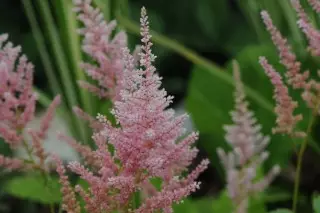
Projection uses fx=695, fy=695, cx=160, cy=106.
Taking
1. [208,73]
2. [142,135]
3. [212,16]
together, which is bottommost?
[142,135]

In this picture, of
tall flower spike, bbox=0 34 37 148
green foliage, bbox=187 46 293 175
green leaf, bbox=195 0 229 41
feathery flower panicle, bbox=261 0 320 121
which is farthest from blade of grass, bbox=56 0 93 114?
green leaf, bbox=195 0 229 41

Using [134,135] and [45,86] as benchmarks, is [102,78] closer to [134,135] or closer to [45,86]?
[134,135]

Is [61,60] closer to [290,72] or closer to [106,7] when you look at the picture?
[106,7]

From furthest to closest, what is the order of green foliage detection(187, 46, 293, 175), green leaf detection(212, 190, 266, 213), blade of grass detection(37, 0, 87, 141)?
green foliage detection(187, 46, 293, 175) → blade of grass detection(37, 0, 87, 141) → green leaf detection(212, 190, 266, 213)

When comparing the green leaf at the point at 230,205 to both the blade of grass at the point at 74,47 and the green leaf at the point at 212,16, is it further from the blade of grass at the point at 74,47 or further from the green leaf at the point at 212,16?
the green leaf at the point at 212,16

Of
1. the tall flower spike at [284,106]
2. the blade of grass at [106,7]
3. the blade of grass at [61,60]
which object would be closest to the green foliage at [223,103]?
the blade of grass at [61,60]

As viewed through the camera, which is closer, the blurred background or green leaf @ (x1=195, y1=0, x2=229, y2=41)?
the blurred background

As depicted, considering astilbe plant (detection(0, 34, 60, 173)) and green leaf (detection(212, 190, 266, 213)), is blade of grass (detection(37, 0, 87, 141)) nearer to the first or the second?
green leaf (detection(212, 190, 266, 213))

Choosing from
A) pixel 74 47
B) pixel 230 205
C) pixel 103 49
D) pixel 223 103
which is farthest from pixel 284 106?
pixel 223 103

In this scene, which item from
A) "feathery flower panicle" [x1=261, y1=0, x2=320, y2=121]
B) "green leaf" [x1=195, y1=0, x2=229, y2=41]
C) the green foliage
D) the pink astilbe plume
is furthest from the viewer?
"green leaf" [x1=195, y1=0, x2=229, y2=41]
